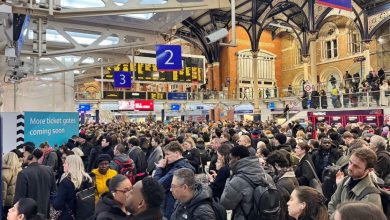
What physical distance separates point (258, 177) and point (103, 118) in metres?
27.6

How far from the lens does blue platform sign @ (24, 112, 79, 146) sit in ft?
26.0

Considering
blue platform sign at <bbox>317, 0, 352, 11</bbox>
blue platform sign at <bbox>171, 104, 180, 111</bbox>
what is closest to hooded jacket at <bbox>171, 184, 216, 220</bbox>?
blue platform sign at <bbox>317, 0, 352, 11</bbox>

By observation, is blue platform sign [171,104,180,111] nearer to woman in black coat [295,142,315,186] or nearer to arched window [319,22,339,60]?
arched window [319,22,339,60]

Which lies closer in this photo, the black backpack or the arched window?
the black backpack

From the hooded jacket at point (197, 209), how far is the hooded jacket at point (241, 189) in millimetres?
454

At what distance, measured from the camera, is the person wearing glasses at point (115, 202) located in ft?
9.00

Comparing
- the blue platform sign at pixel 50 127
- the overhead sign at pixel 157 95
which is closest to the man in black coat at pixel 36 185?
the blue platform sign at pixel 50 127

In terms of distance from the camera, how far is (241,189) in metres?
3.39

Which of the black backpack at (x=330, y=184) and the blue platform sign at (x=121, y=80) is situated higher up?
the blue platform sign at (x=121, y=80)

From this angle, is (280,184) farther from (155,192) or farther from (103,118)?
(103,118)

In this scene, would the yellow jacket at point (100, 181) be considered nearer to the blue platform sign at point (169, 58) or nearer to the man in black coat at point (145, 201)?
the man in black coat at point (145, 201)

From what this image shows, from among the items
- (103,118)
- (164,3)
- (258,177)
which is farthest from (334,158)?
(103,118)

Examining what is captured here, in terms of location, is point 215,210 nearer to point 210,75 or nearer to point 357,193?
point 357,193

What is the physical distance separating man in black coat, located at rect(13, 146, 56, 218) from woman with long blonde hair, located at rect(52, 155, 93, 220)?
1.79 ft
